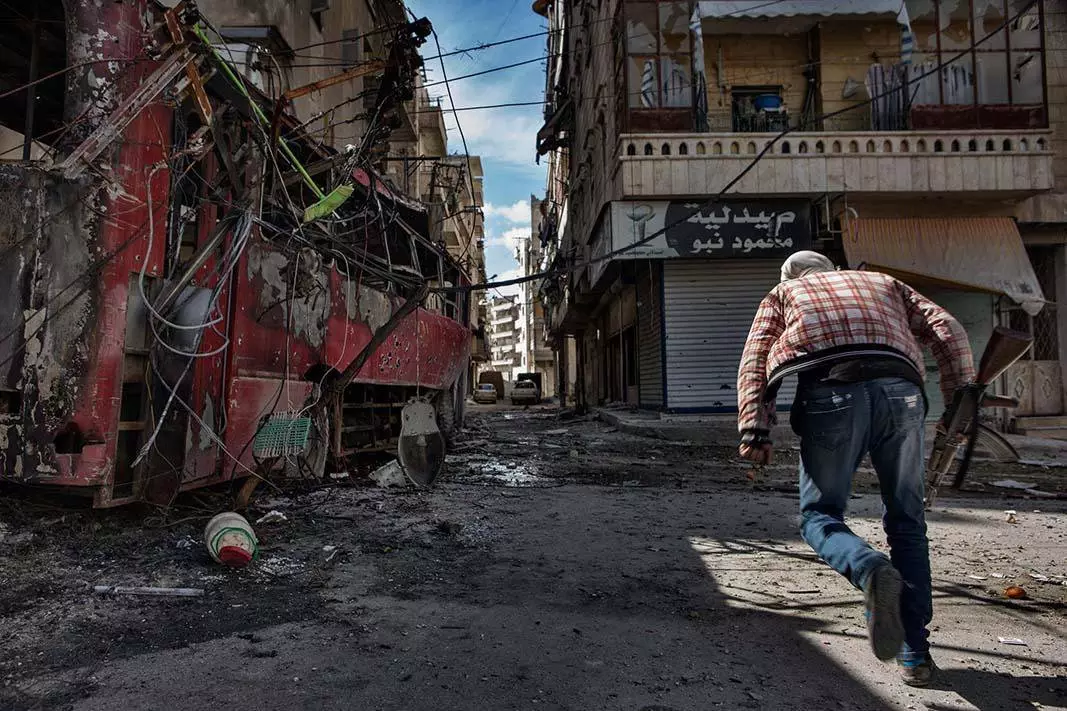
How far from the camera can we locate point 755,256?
11.8 m

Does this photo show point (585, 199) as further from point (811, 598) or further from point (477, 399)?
point (477, 399)

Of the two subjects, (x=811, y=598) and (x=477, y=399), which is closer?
(x=811, y=598)

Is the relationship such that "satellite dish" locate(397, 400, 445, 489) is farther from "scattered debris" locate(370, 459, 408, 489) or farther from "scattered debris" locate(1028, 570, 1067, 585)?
"scattered debris" locate(1028, 570, 1067, 585)

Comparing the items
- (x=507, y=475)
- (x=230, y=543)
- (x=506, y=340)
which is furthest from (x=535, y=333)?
(x=230, y=543)

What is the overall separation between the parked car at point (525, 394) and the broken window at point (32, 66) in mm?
30531

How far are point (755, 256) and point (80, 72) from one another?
10.4 m

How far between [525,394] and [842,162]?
87.1 ft

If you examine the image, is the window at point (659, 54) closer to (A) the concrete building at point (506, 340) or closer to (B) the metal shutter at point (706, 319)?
(B) the metal shutter at point (706, 319)

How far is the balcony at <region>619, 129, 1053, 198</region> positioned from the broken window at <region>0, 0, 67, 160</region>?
8.45m

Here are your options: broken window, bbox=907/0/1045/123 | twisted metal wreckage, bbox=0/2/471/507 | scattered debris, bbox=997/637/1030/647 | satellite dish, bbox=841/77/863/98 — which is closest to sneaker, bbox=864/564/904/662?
scattered debris, bbox=997/637/1030/647

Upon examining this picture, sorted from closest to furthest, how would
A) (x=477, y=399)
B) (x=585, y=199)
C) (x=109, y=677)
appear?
(x=109, y=677) < (x=585, y=199) < (x=477, y=399)

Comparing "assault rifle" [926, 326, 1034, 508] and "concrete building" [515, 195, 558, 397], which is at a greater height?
"concrete building" [515, 195, 558, 397]

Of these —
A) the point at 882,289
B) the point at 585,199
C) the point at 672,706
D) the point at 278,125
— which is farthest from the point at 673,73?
the point at 672,706

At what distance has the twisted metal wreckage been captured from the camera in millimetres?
4109
